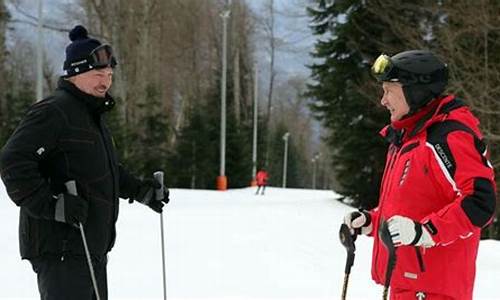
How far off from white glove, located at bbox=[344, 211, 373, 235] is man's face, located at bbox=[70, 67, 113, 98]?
1.52m

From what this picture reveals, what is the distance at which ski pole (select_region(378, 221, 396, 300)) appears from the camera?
95.1 inches

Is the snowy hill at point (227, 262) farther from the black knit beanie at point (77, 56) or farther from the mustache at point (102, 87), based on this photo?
the black knit beanie at point (77, 56)

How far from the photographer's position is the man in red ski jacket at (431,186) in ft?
7.64

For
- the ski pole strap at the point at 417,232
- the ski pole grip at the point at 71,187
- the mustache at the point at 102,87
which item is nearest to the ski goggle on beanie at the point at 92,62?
the mustache at the point at 102,87

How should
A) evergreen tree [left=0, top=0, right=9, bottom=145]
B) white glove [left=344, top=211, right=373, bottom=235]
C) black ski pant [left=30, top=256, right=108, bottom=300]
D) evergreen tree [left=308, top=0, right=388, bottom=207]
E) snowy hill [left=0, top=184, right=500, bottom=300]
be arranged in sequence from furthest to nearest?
evergreen tree [left=0, top=0, right=9, bottom=145] < evergreen tree [left=308, top=0, right=388, bottom=207] < snowy hill [left=0, top=184, right=500, bottom=300] < white glove [left=344, top=211, right=373, bottom=235] < black ski pant [left=30, top=256, right=108, bottom=300]

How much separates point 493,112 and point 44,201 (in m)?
10.8

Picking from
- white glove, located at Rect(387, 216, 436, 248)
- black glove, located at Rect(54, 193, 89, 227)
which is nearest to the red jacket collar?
white glove, located at Rect(387, 216, 436, 248)

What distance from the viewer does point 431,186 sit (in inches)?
97.2

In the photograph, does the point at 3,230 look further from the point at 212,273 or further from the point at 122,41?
the point at 122,41

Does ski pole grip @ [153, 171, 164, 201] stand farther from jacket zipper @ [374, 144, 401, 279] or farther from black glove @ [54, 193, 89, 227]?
jacket zipper @ [374, 144, 401, 279]

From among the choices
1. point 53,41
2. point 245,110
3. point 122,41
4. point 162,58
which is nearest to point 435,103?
point 122,41

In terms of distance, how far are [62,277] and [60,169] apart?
0.55 meters

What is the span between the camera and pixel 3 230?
9.15 meters

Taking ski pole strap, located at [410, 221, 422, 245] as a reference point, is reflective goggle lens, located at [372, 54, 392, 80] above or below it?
above
